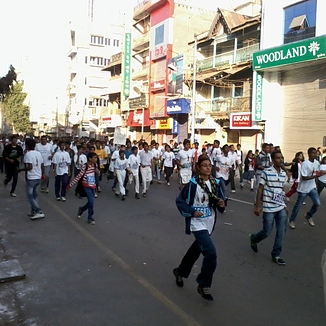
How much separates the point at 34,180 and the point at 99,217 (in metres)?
1.59

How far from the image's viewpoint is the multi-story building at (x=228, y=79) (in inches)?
968

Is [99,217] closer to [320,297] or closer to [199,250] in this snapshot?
[199,250]

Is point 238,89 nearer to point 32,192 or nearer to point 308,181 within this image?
point 308,181

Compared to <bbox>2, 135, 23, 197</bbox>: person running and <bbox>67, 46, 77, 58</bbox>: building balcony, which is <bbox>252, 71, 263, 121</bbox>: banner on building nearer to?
<bbox>2, 135, 23, 197</bbox>: person running

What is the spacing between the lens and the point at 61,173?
1133 cm

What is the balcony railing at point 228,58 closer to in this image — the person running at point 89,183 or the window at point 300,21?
the window at point 300,21

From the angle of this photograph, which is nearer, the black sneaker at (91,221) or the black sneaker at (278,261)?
the black sneaker at (278,261)

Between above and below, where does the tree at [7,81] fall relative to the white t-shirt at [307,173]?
above

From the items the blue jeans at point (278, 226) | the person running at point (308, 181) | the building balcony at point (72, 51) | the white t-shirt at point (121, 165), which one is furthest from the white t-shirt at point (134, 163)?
the building balcony at point (72, 51)

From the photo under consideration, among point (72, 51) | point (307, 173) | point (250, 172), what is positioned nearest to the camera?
point (307, 173)

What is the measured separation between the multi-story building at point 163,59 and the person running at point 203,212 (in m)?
26.1

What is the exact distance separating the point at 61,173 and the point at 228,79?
17810 mm

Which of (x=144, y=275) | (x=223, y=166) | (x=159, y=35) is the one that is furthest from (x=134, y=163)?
(x=159, y=35)

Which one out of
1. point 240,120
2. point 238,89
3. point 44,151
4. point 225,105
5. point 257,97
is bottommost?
point 44,151
